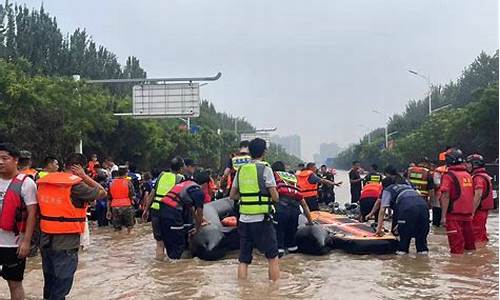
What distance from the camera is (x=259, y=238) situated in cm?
769

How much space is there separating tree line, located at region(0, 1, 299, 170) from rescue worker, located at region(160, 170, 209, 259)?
1392cm

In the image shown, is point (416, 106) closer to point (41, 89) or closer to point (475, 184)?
point (41, 89)

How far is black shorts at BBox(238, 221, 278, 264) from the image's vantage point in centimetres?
765

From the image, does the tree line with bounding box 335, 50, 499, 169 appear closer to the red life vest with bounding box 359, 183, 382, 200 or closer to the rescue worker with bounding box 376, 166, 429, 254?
the red life vest with bounding box 359, 183, 382, 200

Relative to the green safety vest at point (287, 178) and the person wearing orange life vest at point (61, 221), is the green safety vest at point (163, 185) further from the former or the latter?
the person wearing orange life vest at point (61, 221)

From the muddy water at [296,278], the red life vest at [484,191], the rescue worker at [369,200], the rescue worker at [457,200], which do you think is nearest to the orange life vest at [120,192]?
the muddy water at [296,278]

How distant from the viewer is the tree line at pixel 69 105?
23.0 metres

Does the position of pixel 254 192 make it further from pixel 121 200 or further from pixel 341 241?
pixel 121 200

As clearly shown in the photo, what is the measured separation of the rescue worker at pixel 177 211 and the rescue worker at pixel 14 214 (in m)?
3.60

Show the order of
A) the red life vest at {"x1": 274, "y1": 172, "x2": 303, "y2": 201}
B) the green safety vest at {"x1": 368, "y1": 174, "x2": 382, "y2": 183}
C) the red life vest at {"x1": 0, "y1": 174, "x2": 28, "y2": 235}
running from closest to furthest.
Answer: the red life vest at {"x1": 0, "y1": 174, "x2": 28, "y2": 235} → the red life vest at {"x1": 274, "y1": 172, "x2": 303, "y2": 201} → the green safety vest at {"x1": 368, "y1": 174, "x2": 382, "y2": 183}

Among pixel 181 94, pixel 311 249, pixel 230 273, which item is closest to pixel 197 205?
pixel 230 273

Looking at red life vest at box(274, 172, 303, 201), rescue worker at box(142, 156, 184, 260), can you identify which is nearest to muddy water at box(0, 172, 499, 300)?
rescue worker at box(142, 156, 184, 260)

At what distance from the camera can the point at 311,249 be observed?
10125mm

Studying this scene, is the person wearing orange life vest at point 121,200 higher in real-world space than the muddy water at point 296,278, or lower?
higher
